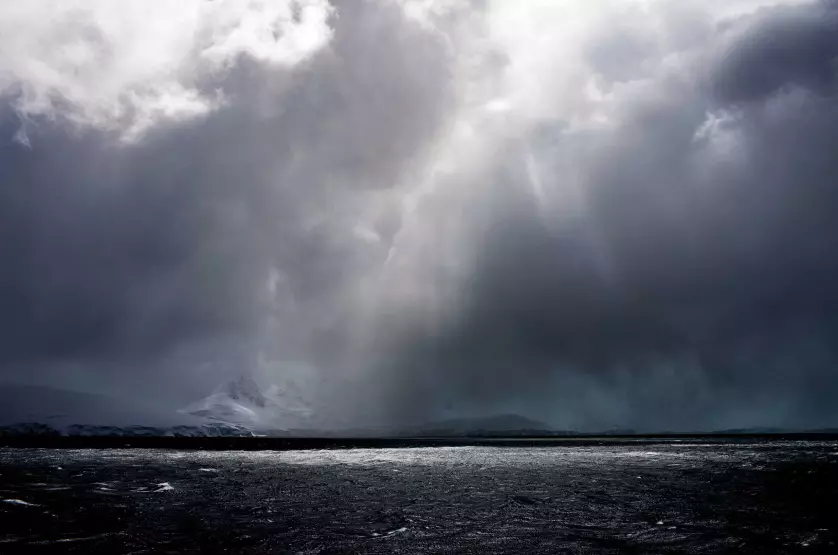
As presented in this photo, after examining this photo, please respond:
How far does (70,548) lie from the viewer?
33344 millimetres

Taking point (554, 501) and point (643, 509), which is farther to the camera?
point (554, 501)

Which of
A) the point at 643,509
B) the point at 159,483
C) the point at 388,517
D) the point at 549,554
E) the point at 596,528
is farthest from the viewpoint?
the point at 159,483

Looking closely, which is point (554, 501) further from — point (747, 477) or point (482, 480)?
point (747, 477)

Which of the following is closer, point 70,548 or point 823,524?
point 70,548

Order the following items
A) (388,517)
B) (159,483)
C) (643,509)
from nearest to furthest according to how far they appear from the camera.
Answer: (388,517), (643,509), (159,483)

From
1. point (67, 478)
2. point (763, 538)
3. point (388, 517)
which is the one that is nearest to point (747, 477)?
point (763, 538)

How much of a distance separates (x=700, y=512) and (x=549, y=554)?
23.8m

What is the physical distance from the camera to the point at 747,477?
83062 millimetres

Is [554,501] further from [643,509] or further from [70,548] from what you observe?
[70,548]

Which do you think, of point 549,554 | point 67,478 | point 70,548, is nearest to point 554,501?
point 549,554

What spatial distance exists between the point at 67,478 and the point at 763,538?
87283 mm

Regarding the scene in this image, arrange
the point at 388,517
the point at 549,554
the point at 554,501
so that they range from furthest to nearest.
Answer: the point at 554,501
the point at 388,517
the point at 549,554

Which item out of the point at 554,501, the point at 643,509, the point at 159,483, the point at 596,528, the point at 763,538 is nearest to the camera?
the point at 763,538

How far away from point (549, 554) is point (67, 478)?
3091 inches
